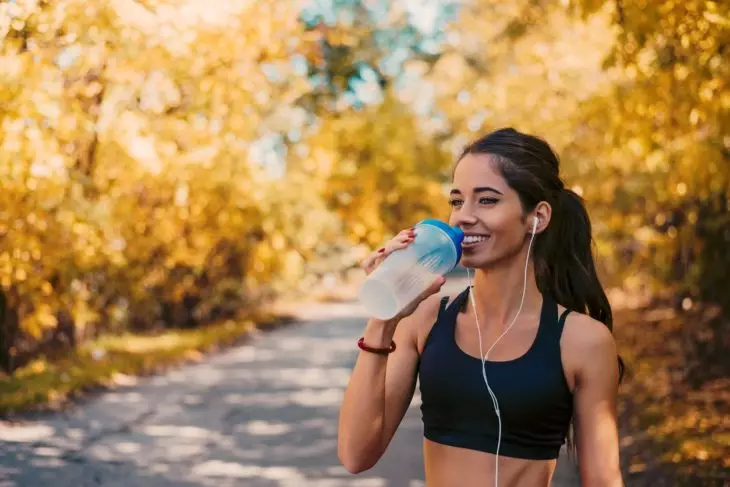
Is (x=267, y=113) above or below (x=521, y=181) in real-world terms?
above

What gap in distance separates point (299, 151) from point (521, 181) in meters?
17.9

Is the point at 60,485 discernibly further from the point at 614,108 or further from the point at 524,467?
the point at 524,467

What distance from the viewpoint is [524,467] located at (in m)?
2.45

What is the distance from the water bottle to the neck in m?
0.20

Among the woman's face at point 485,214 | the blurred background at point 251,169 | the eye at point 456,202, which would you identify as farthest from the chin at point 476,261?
the blurred background at point 251,169

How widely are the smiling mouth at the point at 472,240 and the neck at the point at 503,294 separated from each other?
0.13m

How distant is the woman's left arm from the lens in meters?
2.43

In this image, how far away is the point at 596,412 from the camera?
2.43 meters

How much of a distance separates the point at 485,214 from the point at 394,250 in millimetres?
251

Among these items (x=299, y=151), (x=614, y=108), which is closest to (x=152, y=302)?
(x=299, y=151)

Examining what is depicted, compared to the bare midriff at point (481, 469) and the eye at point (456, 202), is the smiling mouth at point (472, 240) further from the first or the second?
the bare midriff at point (481, 469)

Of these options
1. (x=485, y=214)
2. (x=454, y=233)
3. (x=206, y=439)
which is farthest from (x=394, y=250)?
(x=206, y=439)

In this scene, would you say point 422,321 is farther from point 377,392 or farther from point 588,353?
point 588,353

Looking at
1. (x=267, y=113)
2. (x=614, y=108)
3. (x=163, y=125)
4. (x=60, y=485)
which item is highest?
(x=267, y=113)
